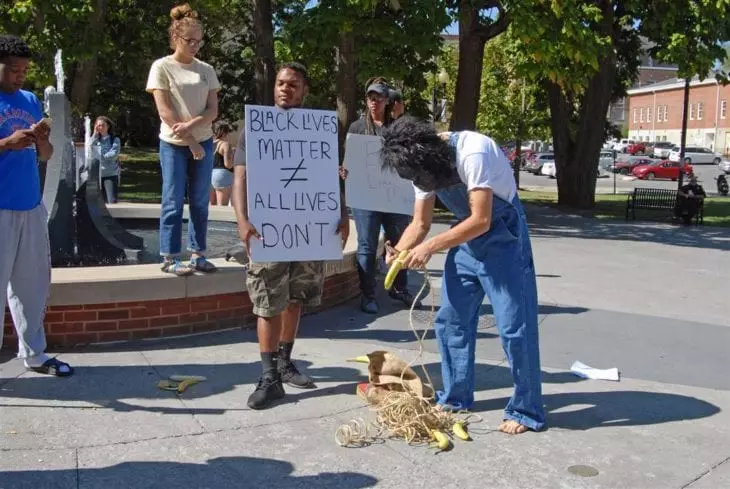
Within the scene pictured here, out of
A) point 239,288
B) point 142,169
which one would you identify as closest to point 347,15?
point 239,288

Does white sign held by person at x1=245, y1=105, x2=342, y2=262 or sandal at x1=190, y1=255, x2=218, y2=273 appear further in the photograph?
sandal at x1=190, y1=255, x2=218, y2=273

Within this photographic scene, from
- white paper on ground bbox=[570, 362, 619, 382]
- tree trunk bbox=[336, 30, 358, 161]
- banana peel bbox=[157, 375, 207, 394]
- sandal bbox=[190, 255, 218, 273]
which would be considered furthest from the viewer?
tree trunk bbox=[336, 30, 358, 161]

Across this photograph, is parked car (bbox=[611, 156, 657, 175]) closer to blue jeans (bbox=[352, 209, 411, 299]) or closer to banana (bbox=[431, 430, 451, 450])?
blue jeans (bbox=[352, 209, 411, 299])

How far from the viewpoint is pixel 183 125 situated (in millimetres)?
5453

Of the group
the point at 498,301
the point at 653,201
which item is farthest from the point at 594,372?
the point at 653,201

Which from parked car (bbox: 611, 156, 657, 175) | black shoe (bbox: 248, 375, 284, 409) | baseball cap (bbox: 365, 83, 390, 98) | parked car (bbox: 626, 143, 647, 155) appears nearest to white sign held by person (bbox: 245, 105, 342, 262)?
black shoe (bbox: 248, 375, 284, 409)

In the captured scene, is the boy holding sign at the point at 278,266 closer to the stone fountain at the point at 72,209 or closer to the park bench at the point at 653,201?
the stone fountain at the point at 72,209

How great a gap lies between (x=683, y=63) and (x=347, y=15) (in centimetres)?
591

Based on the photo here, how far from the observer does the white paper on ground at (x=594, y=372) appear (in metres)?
5.39

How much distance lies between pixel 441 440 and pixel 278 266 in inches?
53.2

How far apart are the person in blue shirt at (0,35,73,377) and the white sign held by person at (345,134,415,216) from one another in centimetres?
262

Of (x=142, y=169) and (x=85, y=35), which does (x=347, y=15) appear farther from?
(x=142, y=169)

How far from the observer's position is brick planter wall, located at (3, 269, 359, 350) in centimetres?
555

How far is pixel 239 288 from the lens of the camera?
6.17 m
